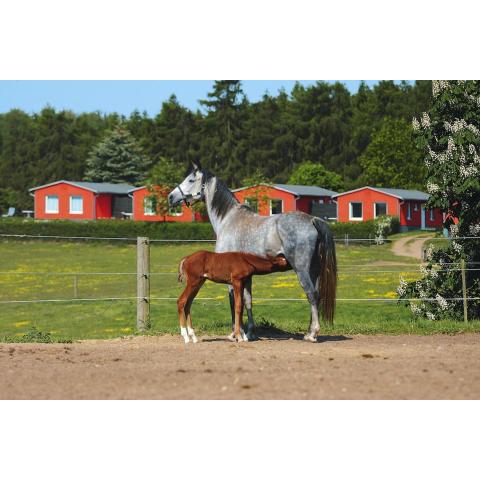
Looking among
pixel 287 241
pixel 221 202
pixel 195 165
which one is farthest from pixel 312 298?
pixel 195 165

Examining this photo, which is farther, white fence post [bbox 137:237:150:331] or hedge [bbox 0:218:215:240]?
hedge [bbox 0:218:215:240]

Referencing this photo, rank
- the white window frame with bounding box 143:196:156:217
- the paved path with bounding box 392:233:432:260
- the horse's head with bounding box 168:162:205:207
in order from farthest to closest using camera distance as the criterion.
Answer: the white window frame with bounding box 143:196:156:217 → the paved path with bounding box 392:233:432:260 → the horse's head with bounding box 168:162:205:207

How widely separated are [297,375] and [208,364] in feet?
4.79

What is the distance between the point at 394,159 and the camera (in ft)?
230

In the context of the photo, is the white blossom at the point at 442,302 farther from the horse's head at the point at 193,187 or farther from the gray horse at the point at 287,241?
the horse's head at the point at 193,187

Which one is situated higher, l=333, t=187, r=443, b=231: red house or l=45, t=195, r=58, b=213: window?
l=45, t=195, r=58, b=213: window

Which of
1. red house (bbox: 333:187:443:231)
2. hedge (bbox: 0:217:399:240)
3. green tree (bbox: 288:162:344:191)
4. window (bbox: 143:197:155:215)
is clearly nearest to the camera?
hedge (bbox: 0:217:399:240)

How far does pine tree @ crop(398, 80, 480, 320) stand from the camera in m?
16.4

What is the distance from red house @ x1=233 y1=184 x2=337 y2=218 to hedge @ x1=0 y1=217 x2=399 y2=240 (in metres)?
4.64

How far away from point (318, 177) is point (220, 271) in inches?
2423

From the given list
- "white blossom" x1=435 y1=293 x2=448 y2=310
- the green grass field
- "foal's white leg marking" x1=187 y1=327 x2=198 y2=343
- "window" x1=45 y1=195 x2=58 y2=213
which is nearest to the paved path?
the green grass field

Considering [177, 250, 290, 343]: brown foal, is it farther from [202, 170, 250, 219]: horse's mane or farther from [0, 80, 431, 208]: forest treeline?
[0, 80, 431, 208]: forest treeline

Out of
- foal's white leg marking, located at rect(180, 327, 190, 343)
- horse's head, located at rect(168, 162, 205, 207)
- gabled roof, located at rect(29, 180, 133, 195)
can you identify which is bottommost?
foal's white leg marking, located at rect(180, 327, 190, 343)

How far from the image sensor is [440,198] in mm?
16516
